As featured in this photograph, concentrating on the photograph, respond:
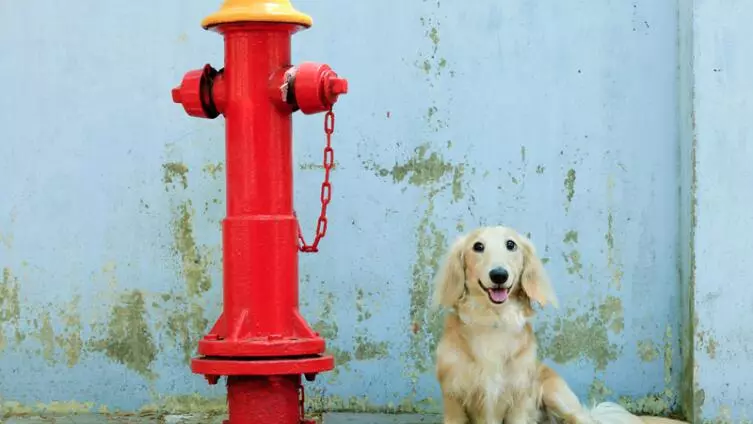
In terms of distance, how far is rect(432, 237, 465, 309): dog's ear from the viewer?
4934 millimetres

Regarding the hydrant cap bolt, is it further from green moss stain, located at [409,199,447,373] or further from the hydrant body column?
green moss stain, located at [409,199,447,373]

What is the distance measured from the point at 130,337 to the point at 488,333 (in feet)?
→ 4.88

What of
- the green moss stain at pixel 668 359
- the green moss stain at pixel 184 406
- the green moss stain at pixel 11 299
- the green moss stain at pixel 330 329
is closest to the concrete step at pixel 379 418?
the green moss stain at pixel 330 329

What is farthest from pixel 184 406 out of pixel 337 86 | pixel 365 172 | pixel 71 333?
pixel 337 86

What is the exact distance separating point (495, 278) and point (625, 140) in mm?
1017

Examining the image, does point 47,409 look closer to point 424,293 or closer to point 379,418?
point 379,418

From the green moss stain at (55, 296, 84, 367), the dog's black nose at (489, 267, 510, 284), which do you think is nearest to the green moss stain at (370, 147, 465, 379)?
the dog's black nose at (489, 267, 510, 284)

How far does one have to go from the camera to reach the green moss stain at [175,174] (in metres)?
5.46

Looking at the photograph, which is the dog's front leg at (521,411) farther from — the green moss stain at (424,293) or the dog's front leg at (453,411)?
the green moss stain at (424,293)

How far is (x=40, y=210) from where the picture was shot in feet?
17.9

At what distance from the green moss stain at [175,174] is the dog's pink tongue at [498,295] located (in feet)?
4.53

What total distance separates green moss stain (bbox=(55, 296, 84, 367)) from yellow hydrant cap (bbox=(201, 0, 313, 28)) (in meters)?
1.83

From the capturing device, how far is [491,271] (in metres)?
4.80

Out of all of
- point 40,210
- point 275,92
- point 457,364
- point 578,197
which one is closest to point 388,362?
point 457,364
